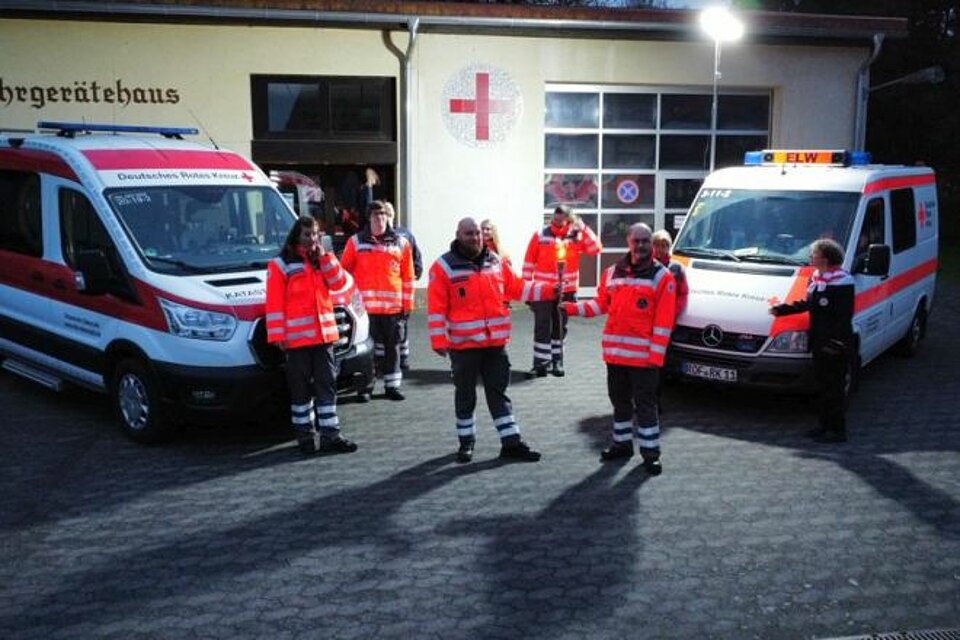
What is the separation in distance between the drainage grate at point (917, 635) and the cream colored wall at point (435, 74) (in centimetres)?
1114

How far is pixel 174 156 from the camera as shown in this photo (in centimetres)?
826

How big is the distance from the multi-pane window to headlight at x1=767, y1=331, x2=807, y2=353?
7856 millimetres

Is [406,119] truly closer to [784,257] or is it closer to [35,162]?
[35,162]

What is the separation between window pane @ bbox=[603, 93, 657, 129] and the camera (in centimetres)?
1570

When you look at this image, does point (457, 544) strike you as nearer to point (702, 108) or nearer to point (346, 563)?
point (346, 563)

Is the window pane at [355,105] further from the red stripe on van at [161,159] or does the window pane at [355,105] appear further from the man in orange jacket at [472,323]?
the man in orange jacket at [472,323]

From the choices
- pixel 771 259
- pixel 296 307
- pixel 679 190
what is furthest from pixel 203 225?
pixel 679 190

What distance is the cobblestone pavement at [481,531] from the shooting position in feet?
15.3

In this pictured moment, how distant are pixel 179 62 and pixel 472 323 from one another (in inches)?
354

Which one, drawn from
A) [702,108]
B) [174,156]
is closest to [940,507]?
[174,156]

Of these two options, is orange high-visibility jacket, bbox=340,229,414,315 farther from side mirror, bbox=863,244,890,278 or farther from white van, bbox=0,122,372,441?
side mirror, bbox=863,244,890,278

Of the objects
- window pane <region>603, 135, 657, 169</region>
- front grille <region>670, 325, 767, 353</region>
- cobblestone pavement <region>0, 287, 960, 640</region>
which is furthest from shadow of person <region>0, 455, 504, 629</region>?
window pane <region>603, 135, 657, 169</region>

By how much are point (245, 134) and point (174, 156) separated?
617 centimetres

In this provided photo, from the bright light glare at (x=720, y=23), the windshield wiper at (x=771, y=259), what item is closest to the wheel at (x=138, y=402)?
the windshield wiper at (x=771, y=259)
